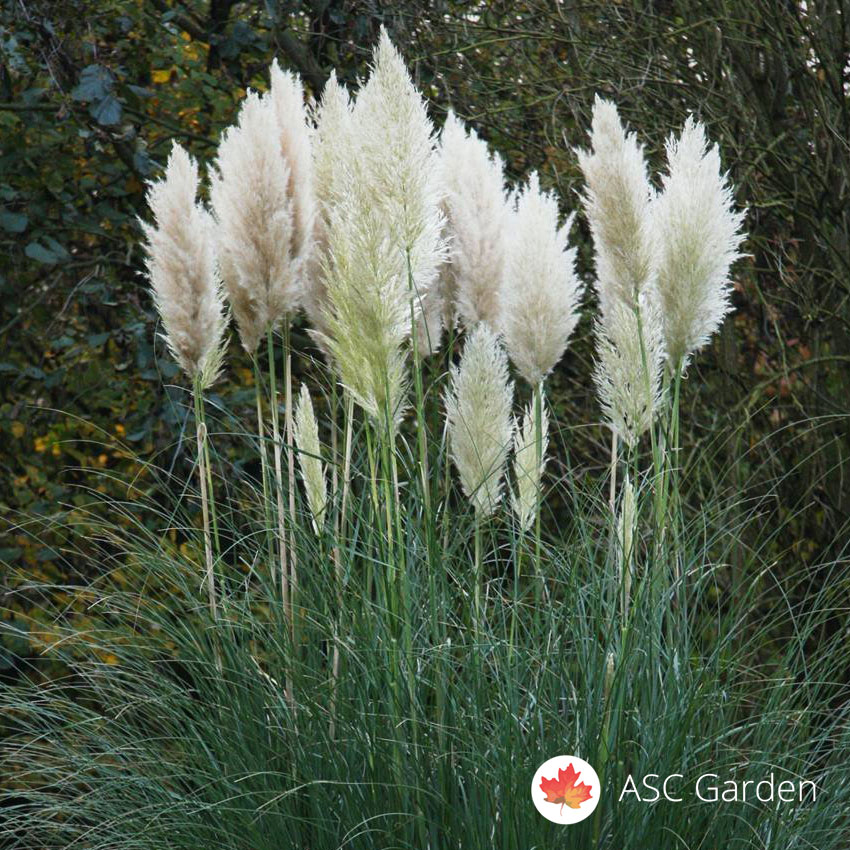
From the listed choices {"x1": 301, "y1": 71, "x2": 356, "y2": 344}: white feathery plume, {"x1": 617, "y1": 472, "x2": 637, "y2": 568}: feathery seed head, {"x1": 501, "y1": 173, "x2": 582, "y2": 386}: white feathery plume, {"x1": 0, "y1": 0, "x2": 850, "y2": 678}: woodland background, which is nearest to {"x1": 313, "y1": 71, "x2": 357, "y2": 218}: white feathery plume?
{"x1": 301, "y1": 71, "x2": 356, "y2": 344}: white feathery plume

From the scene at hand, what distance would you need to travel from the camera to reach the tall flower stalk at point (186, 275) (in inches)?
111

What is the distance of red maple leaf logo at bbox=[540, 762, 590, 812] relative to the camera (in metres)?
2.11

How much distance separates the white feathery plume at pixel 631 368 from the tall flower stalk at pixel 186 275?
890 mm

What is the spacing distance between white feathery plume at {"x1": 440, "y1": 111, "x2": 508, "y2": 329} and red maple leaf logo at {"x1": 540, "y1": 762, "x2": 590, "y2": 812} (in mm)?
1070

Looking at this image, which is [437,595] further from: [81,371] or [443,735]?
[81,371]

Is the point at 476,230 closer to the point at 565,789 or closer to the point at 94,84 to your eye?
the point at 565,789

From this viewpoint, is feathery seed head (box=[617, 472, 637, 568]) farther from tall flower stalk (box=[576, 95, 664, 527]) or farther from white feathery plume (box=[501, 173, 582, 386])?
white feathery plume (box=[501, 173, 582, 386])

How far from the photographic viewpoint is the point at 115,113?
13.5 ft

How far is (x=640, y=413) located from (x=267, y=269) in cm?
87

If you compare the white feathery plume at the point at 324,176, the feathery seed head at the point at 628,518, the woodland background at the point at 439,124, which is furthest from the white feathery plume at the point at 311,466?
the woodland background at the point at 439,124

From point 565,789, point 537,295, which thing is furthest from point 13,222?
point 565,789

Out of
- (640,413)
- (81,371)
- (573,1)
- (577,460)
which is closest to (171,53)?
(81,371)

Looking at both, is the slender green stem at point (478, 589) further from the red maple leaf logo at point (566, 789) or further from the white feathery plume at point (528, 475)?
the red maple leaf logo at point (566, 789)

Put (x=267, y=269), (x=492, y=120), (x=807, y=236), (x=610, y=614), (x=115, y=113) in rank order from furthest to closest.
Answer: (x=492, y=120) → (x=807, y=236) → (x=115, y=113) → (x=267, y=269) → (x=610, y=614)
